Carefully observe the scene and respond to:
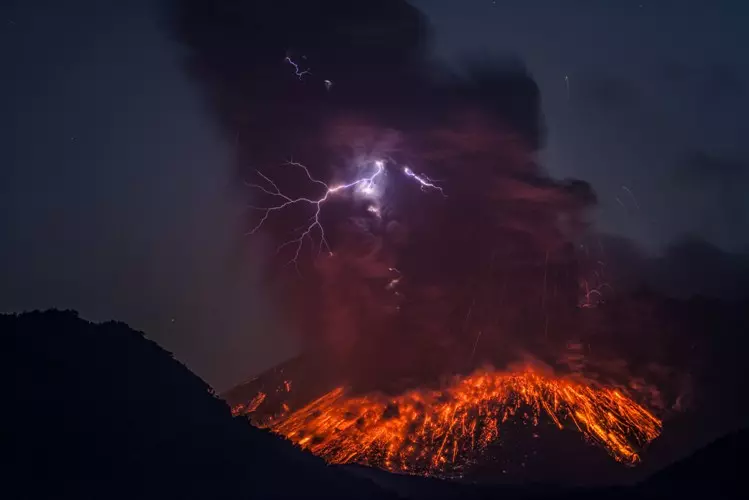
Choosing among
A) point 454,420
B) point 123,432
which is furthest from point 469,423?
point 123,432

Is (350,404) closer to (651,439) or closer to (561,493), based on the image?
(651,439)

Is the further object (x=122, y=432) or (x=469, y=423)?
(x=469, y=423)

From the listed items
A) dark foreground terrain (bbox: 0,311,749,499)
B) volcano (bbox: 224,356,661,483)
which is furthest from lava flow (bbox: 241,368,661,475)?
dark foreground terrain (bbox: 0,311,749,499)

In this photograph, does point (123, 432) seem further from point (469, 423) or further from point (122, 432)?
Result: point (469, 423)

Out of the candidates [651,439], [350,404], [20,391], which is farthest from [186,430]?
[651,439]

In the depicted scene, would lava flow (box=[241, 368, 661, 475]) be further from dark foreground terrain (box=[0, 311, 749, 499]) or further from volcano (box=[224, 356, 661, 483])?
dark foreground terrain (box=[0, 311, 749, 499])

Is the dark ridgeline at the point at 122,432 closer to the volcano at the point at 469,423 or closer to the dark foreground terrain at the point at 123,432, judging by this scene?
the dark foreground terrain at the point at 123,432

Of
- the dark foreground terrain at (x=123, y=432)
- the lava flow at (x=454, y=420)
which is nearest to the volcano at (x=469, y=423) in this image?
the lava flow at (x=454, y=420)
